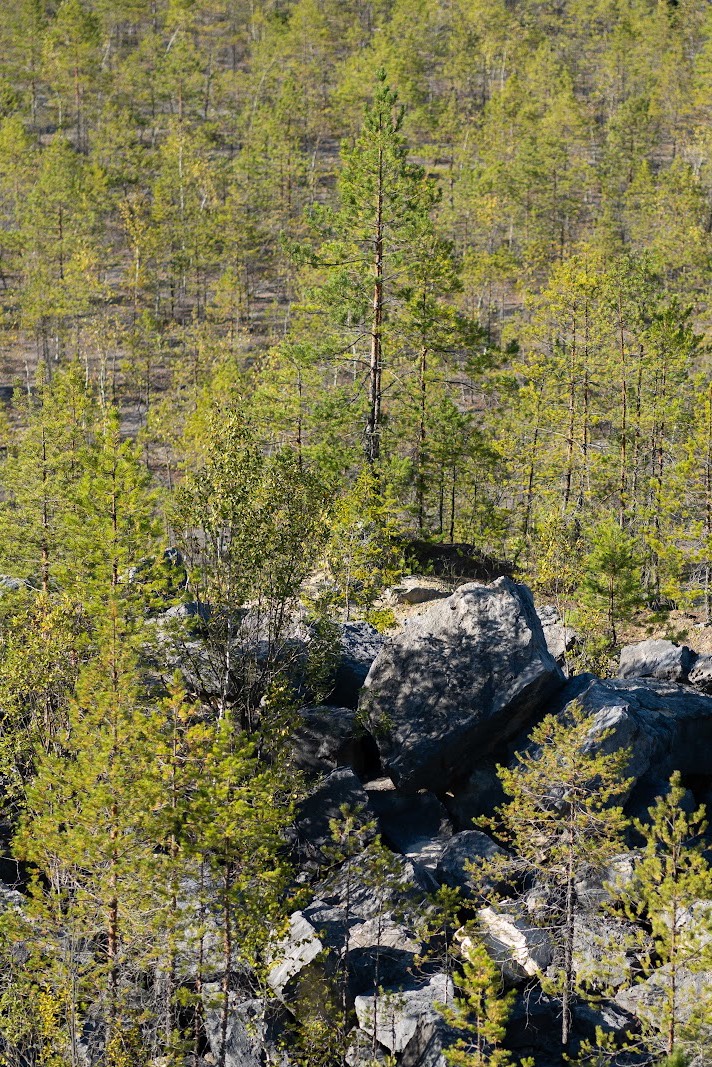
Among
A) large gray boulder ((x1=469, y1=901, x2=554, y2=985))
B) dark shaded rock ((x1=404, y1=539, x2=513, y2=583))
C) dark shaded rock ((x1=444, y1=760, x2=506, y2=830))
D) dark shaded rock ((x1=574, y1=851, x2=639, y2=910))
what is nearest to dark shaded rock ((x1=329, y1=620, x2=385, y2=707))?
dark shaded rock ((x1=444, y1=760, x2=506, y2=830))

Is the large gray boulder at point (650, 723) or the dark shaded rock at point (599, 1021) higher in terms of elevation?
the large gray boulder at point (650, 723)

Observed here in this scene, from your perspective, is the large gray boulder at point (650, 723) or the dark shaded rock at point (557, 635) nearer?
the large gray boulder at point (650, 723)

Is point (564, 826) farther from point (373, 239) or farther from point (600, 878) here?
point (373, 239)

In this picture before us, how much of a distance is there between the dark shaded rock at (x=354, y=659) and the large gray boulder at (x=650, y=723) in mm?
4602

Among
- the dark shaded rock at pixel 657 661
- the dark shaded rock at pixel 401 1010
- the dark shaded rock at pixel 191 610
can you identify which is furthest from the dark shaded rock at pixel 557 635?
the dark shaded rock at pixel 401 1010

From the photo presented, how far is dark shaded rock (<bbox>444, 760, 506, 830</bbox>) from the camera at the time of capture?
74.1 feet

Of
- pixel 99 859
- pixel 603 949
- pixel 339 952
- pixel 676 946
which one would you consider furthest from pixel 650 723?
pixel 99 859

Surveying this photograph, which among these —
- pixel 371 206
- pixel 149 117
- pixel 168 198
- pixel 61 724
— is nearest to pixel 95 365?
pixel 168 198

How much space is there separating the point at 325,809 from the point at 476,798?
11.0 feet

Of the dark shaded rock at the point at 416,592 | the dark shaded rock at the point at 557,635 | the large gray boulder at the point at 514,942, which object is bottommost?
the large gray boulder at the point at 514,942

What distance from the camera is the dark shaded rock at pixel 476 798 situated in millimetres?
22594

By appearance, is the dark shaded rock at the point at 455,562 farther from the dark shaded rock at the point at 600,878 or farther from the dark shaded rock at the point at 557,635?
the dark shaded rock at the point at 600,878

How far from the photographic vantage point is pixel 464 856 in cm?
2078

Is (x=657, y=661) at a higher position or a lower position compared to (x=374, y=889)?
lower
